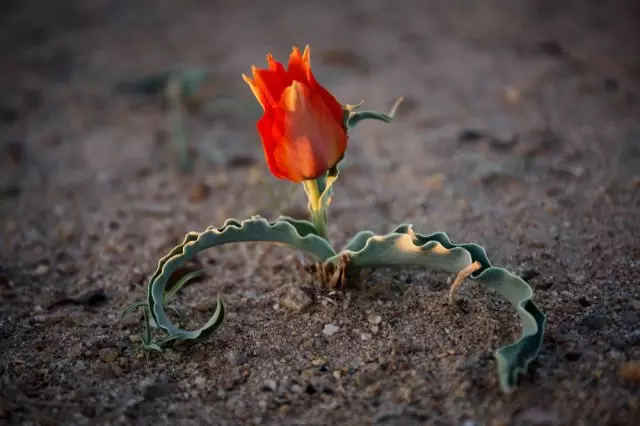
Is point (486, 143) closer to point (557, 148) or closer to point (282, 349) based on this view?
point (557, 148)

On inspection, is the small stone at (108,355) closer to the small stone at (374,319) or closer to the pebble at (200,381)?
the pebble at (200,381)

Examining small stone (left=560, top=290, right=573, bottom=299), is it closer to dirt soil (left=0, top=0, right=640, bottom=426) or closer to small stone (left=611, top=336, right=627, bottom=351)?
dirt soil (left=0, top=0, right=640, bottom=426)

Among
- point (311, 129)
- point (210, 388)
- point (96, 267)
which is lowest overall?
point (210, 388)

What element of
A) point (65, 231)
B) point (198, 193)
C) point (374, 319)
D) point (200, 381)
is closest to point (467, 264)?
point (374, 319)

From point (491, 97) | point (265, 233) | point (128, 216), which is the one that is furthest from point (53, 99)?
point (265, 233)

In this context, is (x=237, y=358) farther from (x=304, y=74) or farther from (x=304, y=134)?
(x=304, y=74)

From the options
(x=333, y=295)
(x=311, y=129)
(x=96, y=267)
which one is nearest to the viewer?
(x=311, y=129)
